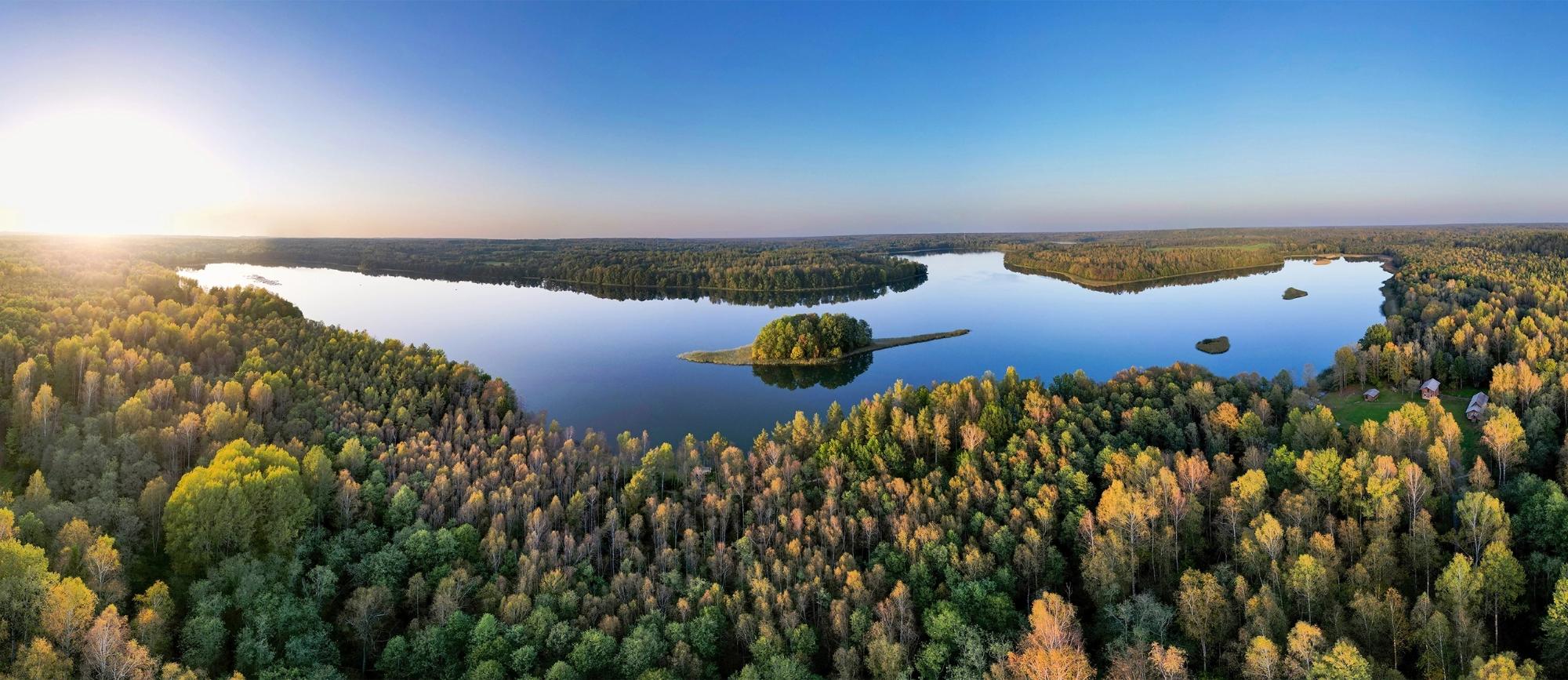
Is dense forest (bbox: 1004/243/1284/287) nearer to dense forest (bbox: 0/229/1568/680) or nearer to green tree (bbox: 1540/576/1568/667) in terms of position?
dense forest (bbox: 0/229/1568/680)

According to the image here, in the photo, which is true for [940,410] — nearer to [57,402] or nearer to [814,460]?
[814,460]

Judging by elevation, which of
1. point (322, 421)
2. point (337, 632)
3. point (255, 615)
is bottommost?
point (337, 632)

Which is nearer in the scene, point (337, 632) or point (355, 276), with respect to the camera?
point (337, 632)

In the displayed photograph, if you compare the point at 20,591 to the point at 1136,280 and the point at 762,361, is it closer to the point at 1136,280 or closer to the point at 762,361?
the point at 762,361

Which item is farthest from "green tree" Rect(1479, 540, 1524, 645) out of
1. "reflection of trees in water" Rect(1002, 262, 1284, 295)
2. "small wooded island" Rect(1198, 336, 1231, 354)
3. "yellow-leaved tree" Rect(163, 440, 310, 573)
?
"reflection of trees in water" Rect(1002, 262, 1284, 295)

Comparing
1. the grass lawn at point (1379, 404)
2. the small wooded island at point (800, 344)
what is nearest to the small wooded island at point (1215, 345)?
the grass lawn at point (1379, 404)

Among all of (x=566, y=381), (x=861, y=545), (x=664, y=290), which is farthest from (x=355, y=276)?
(x=861, y=545)

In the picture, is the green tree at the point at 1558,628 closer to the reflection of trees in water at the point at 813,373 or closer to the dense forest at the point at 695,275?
the reflection of trees in water at the point at 813,373
